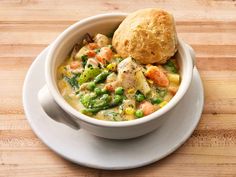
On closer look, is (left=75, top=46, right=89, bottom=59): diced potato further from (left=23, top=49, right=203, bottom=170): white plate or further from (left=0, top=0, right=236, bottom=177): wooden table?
(left=0, top=0, right=236, bottom=177): wooden table

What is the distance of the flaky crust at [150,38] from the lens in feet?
8.36

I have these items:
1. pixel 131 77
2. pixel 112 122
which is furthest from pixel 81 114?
pixel 131 77

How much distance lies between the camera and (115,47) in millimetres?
2699

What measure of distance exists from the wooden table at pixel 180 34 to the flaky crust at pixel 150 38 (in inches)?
20.4

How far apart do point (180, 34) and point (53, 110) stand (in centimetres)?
139

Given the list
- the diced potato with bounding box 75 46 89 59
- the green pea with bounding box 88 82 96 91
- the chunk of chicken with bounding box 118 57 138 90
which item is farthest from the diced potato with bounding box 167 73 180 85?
the diced potato with bounding box 75 46 89 59

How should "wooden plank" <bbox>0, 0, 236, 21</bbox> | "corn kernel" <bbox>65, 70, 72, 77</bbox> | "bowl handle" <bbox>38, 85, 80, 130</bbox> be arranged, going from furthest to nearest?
"wooden plank" <bbox>0, 0, 236, 21</bbox>
"corn kernel" <bbox>65, 70, 72, 77</bbox>
"bowl handle" <bbox>38, 85, 80, 130</bbox>

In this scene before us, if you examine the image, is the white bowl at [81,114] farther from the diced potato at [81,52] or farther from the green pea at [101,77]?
the green pea at [101,77]

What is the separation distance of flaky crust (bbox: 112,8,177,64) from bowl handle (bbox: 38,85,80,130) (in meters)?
0.55

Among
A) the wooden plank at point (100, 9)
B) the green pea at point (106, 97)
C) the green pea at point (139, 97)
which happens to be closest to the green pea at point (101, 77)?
the green pea at point (106, 97)

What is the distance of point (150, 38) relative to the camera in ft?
8.36

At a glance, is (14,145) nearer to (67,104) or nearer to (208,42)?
(67,104)

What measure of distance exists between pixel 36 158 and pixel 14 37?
120 centimetres

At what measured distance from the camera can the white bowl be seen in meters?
2.27
